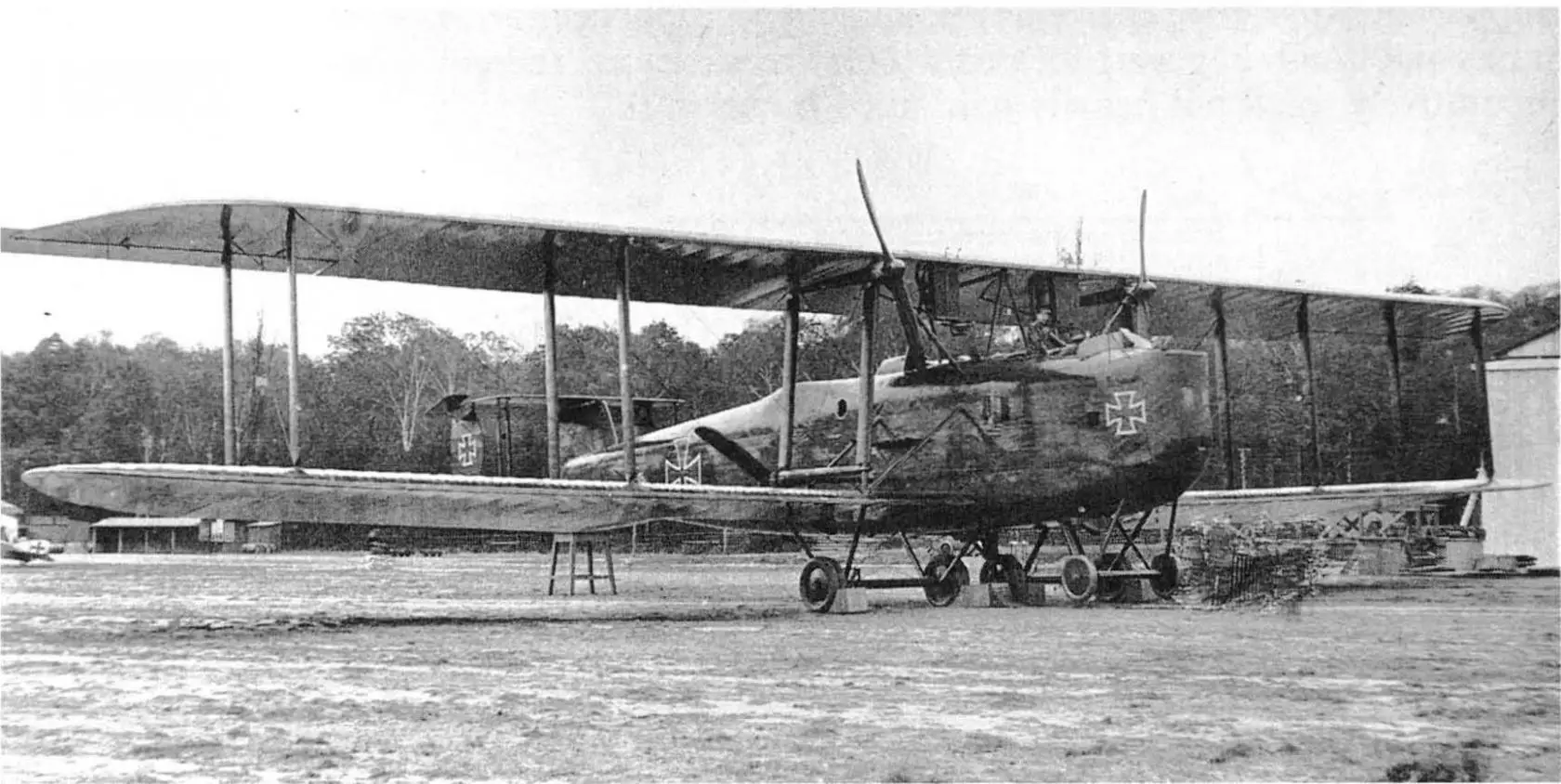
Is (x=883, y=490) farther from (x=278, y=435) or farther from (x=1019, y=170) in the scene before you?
(x=278, y=435)

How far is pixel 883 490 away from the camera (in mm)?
12703

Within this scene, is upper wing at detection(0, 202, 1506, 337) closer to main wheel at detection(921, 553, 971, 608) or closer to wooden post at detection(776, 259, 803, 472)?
wooden post at detection(776, 259, 803, 472)

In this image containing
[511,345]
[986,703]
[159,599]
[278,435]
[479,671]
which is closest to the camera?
[986,703]


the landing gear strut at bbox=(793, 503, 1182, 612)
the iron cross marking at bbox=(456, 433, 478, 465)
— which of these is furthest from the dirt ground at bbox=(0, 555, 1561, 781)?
the iron cross marking at bbox=(456, 433, 478, 465)

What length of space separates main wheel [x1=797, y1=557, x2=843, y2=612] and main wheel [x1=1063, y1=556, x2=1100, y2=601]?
240cm

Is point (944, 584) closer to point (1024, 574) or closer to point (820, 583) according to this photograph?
point (1024, 574)

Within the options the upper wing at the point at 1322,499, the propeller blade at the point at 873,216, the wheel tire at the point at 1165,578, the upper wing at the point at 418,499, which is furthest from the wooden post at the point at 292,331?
the upper wing at the point at 1322,499

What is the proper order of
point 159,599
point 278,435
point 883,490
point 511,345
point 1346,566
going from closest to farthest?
point 883,490, point 159,599, point 1346,566, point 278,435, point 511,345

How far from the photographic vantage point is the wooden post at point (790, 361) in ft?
42.1

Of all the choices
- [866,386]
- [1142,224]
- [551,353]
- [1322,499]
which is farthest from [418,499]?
[1322,499]

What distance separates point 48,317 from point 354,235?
3452 mm

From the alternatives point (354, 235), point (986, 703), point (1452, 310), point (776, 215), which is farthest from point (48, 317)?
point (1452, 310)

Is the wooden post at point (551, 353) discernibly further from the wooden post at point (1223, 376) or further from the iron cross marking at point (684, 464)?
the wooden post at point (1223, 376)

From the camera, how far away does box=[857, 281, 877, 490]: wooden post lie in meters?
12.0
